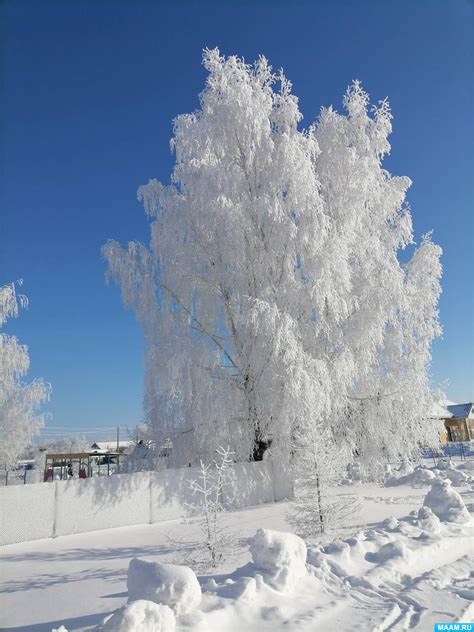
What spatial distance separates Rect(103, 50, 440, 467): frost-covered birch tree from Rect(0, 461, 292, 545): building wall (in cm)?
135

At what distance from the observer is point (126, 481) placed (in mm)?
11023

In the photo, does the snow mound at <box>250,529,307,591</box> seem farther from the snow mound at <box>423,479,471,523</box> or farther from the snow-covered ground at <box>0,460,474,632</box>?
the snow mound at <box>423,479,471,523</box>

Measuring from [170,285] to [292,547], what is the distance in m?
9.84

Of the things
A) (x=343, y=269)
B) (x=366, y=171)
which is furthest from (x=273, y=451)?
(x=366, y=171)

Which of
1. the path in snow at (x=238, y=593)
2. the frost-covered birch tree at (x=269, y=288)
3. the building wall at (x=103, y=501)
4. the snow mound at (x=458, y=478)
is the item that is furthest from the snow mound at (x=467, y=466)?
the path in snow at (x=238, y=593)

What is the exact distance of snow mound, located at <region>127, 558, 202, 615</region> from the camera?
450 cm

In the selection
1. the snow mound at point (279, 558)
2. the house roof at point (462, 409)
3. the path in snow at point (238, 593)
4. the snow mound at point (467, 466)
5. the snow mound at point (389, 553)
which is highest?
the house roof at point (462, 409)

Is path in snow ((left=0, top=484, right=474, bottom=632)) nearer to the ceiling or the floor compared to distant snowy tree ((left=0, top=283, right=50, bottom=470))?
nearer to the floor

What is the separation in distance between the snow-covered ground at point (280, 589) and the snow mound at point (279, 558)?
0.05m

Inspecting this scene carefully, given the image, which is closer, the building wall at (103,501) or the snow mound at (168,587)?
the snow mound at (168,587)

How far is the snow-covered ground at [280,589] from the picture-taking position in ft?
15.3

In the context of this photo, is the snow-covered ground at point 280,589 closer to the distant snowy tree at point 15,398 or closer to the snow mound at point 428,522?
the snow mound at point 428,522

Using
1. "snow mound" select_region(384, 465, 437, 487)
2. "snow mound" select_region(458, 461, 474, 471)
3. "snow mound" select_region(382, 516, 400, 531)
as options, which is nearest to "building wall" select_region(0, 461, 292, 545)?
"snow mound" select_region(382, 516, 400, 531)

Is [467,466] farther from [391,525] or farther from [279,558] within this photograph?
[279,558]
